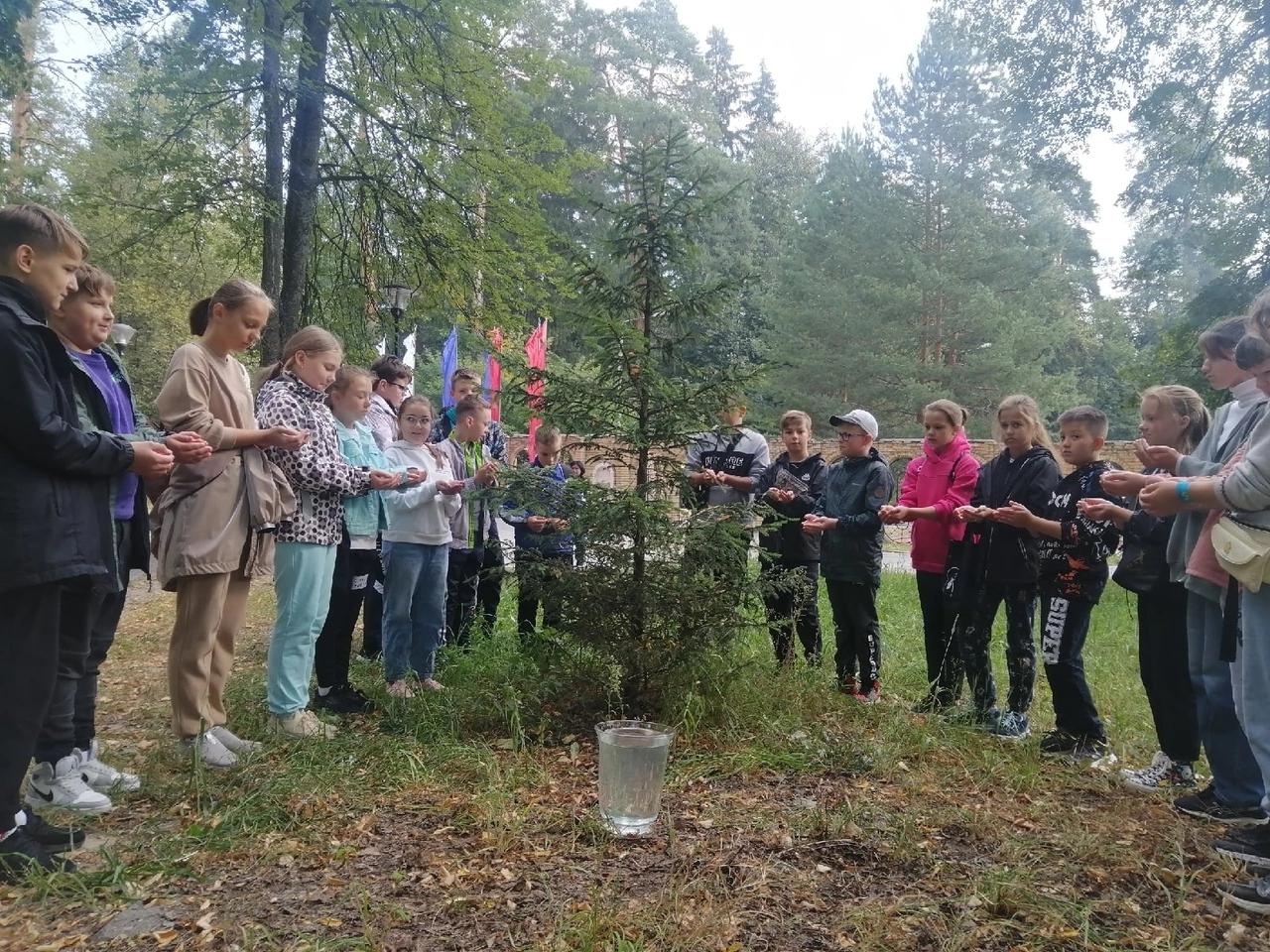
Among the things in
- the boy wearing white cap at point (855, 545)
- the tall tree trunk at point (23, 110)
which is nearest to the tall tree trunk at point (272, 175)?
the tall tree trunk at point (23, 110)

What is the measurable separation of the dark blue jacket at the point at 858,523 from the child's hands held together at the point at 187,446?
319cm

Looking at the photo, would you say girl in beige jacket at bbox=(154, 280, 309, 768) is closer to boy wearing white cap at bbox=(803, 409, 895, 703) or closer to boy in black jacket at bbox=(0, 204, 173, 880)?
boy in black jacket at bbox=(0, 204, 173, 880)

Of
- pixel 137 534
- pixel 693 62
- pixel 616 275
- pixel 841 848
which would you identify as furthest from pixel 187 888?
pixel 693 62

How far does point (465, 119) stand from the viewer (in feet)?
27.7

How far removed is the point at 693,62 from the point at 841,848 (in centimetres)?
3002

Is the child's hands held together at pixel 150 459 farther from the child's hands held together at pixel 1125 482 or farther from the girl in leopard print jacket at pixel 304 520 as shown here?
the child's hands held together at pixel 1125 482

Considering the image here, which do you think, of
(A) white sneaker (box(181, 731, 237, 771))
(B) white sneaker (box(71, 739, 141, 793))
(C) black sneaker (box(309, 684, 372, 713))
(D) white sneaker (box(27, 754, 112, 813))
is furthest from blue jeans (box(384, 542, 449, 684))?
(D) white sneaker (box(27, 754, 112, 813))

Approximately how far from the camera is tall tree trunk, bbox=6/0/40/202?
21.1 feet

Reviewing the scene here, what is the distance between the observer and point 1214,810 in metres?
3.11

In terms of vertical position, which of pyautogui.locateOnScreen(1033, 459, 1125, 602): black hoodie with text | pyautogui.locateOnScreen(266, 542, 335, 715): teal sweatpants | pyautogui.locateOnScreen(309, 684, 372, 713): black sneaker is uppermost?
pyautogui.locateOnScreen(1033, 459, 1125, 602): black hoodie with text

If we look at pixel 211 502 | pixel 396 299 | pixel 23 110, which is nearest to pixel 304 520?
pixel 211 502

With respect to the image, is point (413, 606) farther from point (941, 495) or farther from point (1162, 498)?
point (1162, 498)

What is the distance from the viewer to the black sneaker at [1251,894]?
2.37 metres

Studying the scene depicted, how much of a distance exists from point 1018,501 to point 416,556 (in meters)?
3.15
